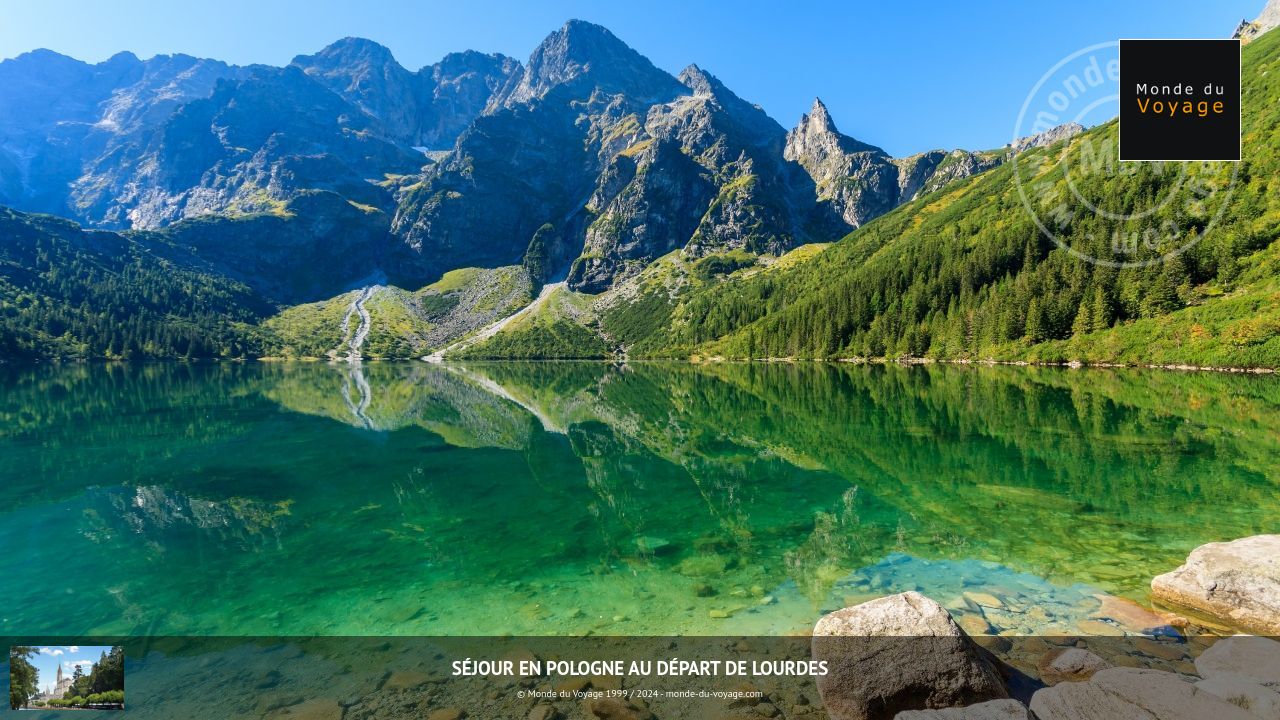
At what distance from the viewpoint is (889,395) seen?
60.3 m

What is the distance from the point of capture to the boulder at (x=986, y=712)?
6.97 metres

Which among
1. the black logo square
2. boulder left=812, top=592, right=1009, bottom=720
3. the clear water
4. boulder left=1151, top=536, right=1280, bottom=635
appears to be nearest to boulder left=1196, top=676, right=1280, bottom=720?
boulder left=812, top=592, right=1009, bottom=720

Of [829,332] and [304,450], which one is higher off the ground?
[829,332]

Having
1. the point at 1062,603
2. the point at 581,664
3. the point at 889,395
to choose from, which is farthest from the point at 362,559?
the point at 889,395

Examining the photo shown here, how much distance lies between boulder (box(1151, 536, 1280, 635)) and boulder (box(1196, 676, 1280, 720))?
5.75 m

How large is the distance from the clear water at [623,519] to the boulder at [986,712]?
5385 mm

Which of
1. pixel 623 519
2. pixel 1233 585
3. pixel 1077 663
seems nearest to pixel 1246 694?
pixel 1077 663

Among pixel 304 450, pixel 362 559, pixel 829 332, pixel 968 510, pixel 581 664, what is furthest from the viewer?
pixel 829 332

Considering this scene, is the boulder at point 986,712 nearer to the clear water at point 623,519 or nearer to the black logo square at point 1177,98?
the clear water at point 623,519

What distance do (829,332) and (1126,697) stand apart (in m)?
162

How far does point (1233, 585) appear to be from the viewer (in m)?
11.6

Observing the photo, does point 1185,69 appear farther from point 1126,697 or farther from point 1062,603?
point 1126,697

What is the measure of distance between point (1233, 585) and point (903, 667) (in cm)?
924

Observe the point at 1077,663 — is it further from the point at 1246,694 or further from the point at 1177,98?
the point at 1177,98
